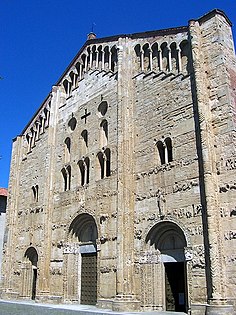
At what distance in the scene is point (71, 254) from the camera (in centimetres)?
1844

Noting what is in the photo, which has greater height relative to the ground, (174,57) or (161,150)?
(174,57)

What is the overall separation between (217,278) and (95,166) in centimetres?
833

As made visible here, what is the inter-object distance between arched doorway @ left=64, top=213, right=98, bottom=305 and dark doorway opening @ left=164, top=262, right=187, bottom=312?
3946 millimetres

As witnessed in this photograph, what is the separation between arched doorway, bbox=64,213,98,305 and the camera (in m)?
17.2

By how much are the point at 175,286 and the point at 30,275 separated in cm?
1025

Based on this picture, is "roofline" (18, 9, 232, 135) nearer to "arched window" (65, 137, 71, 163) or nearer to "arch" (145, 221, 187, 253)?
"arched window" (65, 137, 71, 163)

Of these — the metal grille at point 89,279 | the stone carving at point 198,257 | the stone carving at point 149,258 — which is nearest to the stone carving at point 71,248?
the metal grille at point 89,279

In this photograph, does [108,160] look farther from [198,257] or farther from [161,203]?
[198,257]

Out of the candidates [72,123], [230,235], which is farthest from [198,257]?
[72,123]

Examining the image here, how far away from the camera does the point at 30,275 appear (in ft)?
70.4

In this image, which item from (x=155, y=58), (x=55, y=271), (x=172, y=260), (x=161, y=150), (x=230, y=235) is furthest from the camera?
(x=55, y=271)

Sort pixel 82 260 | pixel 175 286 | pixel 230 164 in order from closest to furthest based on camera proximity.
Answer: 1. pixel 230 164
2. pixel 175 286
3. pixel 82 260

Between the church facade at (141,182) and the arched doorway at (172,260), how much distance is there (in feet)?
0.13

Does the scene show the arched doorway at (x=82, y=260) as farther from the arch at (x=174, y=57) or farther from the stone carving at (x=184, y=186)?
the arch at (x=174, y=57)
